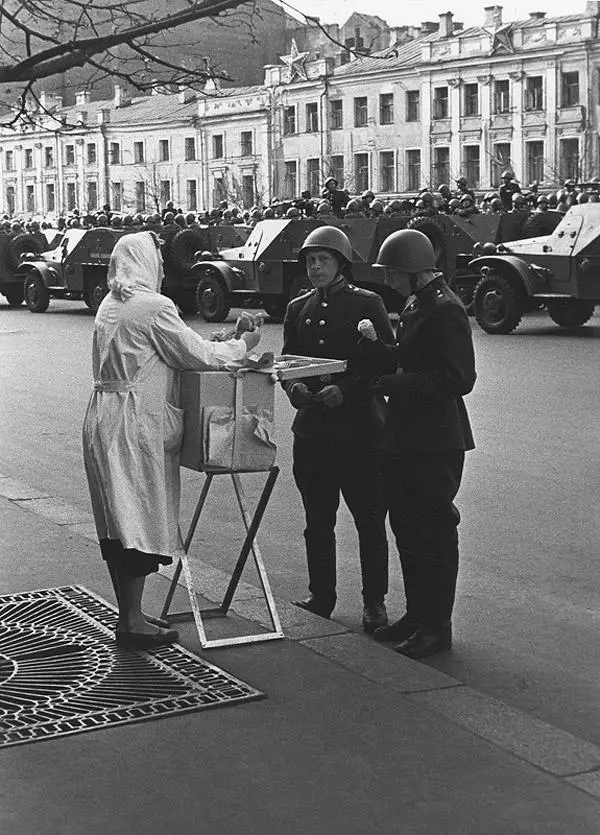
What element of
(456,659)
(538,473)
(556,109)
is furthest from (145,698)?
(556,109)

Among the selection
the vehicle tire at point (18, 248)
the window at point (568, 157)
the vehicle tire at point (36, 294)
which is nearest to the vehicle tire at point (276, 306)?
the vehicle tire at point (36, 294)

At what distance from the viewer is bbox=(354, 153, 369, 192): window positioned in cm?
6812

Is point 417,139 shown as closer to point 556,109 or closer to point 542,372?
point 556,109

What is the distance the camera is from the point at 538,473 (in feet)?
32.7

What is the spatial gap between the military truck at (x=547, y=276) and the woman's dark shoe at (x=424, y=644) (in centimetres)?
1602

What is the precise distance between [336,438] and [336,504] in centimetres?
31

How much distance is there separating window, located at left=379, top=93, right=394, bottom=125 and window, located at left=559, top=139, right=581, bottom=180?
1018cm

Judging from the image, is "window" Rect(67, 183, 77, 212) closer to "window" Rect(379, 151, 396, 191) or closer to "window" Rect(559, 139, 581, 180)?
"window" Rect(379, 151, 396, 191)

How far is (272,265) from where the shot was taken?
86.3ft

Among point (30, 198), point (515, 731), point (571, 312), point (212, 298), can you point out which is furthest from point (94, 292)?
point (30, 198)

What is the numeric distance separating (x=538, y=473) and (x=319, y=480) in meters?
3.77

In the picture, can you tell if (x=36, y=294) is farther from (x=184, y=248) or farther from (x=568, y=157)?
(x=568, y=157)

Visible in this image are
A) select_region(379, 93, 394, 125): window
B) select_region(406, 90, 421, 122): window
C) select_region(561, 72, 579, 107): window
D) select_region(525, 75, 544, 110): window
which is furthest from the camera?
select_region(379, 93, 394, 125): window

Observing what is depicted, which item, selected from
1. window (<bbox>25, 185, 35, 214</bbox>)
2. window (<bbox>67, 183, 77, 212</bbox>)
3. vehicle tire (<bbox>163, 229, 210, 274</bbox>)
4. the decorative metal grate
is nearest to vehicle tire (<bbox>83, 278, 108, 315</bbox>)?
vehicle tire (<bbox>163, 229, 210, 274</bbox>)
